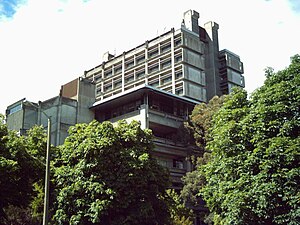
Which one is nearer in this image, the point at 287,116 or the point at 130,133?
the point at 287,116

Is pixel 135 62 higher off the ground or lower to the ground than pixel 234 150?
higher

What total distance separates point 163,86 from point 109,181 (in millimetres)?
53208

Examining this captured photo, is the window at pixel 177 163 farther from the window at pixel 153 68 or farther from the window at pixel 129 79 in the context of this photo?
the window at pixel 129 79

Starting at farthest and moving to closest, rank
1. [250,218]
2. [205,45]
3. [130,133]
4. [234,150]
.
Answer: [205,45] < [130,133] < [234,150] < [250,218]

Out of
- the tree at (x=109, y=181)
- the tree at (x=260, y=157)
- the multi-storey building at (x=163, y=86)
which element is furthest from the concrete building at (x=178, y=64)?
the tree at (x=260, y=157)

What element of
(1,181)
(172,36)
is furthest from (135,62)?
(1,181)

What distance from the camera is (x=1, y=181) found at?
22.3 meters

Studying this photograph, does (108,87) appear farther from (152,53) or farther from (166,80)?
(166,80)

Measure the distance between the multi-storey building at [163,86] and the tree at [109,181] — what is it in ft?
64.6

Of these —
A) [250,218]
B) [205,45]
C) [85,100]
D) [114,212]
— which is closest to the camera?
[250,218]

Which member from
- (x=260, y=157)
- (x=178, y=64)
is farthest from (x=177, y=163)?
(x=260, y=157)

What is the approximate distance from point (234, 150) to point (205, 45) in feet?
202

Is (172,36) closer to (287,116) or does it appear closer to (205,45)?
(205,45)

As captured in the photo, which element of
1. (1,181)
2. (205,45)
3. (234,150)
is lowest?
(1,181)
